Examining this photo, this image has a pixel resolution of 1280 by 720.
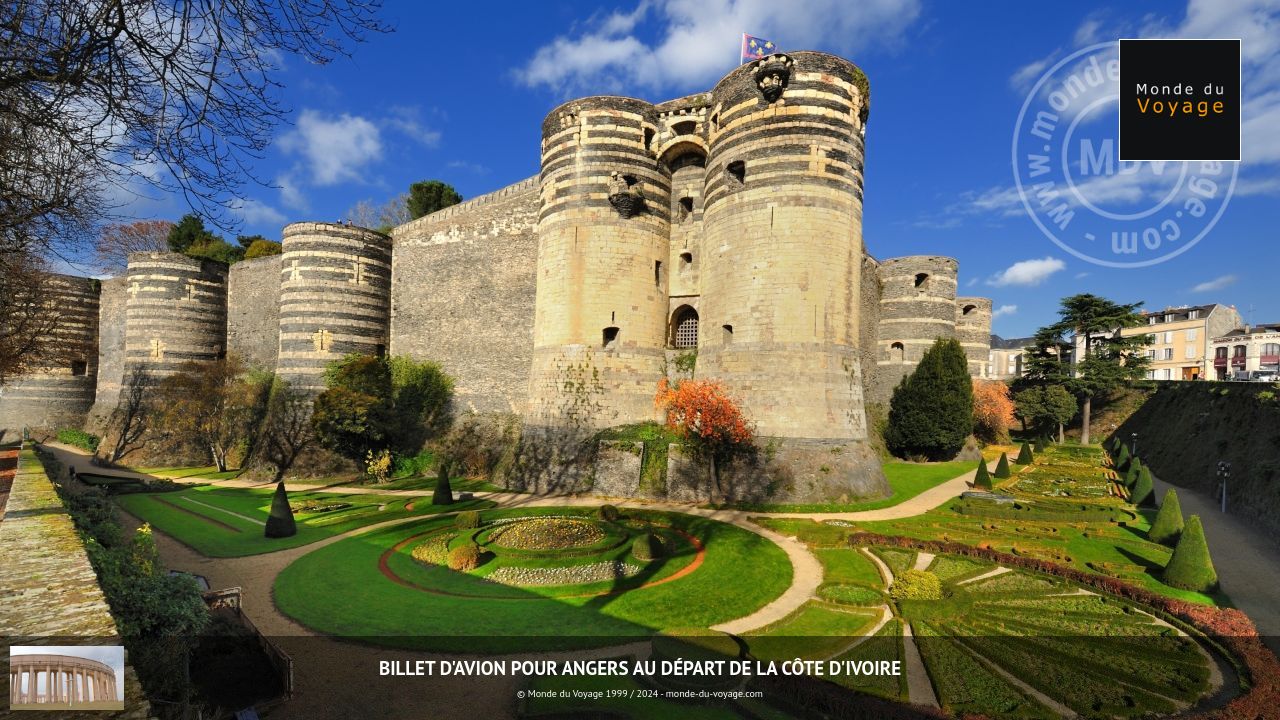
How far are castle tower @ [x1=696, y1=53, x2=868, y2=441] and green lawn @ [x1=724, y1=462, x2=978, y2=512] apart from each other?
2.72m

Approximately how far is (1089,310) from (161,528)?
56.0 m

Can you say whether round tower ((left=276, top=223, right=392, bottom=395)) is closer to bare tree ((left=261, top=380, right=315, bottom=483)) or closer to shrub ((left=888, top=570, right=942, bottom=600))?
bare tree ((left=261, top=380, right=315, bottom=483))

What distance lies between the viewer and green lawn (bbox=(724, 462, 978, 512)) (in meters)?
19.6

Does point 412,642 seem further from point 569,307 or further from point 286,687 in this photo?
point 569,307

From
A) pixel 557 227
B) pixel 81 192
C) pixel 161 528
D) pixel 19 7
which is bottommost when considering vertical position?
pixel 161 528

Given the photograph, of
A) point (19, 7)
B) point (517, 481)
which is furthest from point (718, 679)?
point (517, 481)

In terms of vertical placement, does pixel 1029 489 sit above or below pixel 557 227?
below

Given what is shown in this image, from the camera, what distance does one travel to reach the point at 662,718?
305 inches

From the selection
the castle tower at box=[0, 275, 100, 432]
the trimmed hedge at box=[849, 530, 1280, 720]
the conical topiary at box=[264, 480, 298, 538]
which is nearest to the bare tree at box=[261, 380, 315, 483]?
the conical topiary at box=[264, 480, 298, 538]

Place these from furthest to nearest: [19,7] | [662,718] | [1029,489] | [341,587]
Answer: [1029,489]
[341,587]
[662,718]
[19,7]

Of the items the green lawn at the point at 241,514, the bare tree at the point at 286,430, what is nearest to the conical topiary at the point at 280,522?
the green lawn at the point at 241,514

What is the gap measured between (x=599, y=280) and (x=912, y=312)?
24.1 m

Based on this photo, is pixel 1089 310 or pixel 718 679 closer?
pixel 718 679

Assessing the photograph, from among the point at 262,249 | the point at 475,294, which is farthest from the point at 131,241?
the point at 475,294
